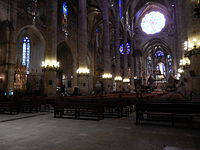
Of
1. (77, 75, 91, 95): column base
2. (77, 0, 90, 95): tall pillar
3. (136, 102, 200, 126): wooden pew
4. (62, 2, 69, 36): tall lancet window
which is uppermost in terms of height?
(62, 2, 69, 36): tall lancet window

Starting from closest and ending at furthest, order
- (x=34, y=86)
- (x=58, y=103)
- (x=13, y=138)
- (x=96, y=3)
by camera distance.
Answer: (x=13, y=138) < (x=58, y=103) < (x=34, y=86) < (x=96, y=3)

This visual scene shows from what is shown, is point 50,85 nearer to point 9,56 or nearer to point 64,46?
point 9,56

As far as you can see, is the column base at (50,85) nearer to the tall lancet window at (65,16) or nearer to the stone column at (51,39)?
the stone column at (51,39)

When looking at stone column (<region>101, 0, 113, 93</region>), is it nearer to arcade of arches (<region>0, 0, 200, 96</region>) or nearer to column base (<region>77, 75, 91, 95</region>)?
arcade of arches (<region>0, 0, 200, 96</region>)

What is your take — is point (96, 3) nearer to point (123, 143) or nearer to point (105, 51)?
point (105, 51)

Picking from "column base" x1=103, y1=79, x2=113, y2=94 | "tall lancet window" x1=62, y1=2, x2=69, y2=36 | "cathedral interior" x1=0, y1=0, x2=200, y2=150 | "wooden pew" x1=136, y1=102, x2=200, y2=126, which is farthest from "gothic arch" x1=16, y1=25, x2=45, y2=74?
"wooden pew" x1=136, y1=102, x2=200, y2=126

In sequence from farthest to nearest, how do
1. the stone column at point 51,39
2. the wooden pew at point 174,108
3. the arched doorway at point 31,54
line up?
the arched doorway at point 31,54
the stone column at point 51,39
the wooden pew at point 174,108

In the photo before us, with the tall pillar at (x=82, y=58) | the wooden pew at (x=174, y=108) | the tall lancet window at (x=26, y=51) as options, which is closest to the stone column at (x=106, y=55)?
the tall pillar at (x=82, y=58)

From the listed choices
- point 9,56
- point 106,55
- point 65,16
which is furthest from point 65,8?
point 9,56

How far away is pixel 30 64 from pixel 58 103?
18941mm

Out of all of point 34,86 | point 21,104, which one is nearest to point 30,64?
point 34,86

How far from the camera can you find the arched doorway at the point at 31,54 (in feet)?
74.4

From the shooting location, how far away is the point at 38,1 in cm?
2306

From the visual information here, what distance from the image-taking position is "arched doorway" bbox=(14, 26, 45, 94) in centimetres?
2269
